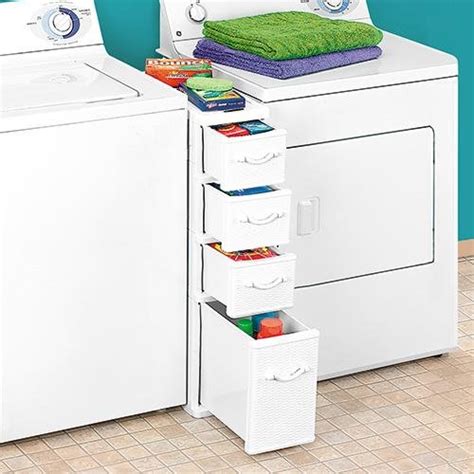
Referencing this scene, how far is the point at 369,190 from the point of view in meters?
3.40

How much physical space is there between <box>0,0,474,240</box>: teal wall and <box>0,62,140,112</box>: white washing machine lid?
11.4 inches

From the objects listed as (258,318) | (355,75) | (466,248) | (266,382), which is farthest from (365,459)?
(466,248)

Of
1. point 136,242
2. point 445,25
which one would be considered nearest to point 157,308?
point 136,242

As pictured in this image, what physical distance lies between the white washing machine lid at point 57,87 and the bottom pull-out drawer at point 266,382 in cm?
56

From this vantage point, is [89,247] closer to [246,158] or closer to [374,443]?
[246,158]

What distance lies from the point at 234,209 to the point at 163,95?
309mm

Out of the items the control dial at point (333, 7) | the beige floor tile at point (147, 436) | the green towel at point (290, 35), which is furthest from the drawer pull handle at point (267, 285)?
the control dial at point (333, 7)

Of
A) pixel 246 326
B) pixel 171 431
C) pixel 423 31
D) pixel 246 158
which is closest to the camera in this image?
pixel 246 158

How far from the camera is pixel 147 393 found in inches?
129

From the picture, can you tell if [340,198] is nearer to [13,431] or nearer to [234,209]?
[234,209]

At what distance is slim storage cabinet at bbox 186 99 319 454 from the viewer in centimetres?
306

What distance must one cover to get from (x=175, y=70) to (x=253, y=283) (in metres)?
0.58

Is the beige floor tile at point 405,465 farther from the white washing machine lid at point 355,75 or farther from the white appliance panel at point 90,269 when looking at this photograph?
the white washing machine lid at point 355,75

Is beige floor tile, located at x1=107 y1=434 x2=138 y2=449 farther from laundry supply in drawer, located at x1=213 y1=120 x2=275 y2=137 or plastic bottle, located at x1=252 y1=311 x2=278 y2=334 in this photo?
laundry supply in drawer, located at x1=213 y1=120 x2=275 y2=137
